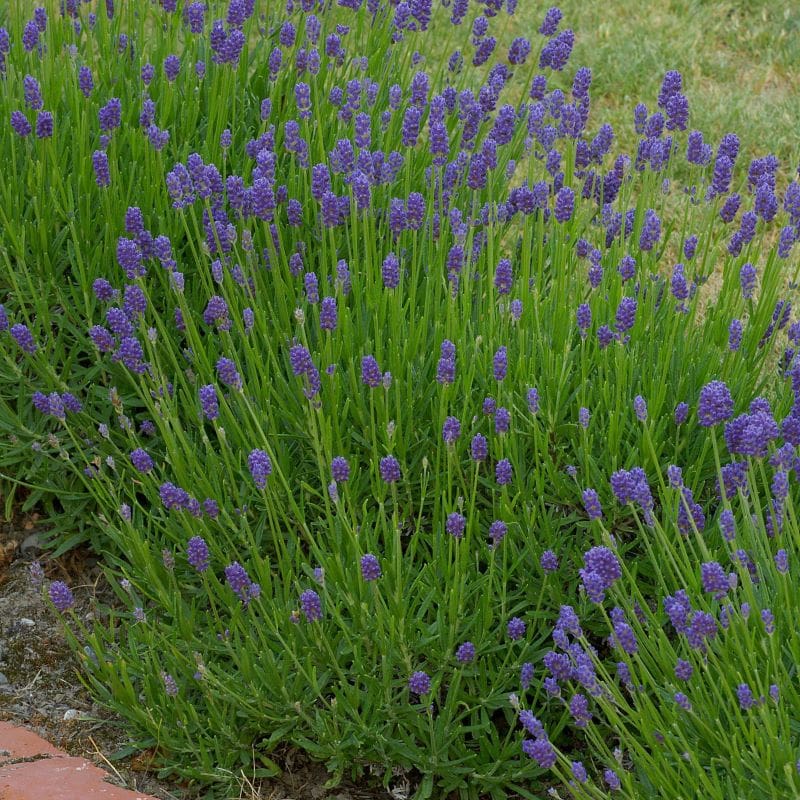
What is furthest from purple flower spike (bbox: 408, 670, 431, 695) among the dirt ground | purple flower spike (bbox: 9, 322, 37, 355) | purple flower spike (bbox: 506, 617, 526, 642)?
purple flower spike (bbox: 9, 322, 37, 355)

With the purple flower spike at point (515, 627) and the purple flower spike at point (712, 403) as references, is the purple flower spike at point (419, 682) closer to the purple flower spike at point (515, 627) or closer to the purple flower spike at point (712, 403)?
the purple flower spike at point (515, 627)

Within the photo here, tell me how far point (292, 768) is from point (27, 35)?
2266mm

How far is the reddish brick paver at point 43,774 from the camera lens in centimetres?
206

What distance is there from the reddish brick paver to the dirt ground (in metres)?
0.22

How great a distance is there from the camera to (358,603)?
97.5 inches

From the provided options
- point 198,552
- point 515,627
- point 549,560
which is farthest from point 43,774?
point 549,560

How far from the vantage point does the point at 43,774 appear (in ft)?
7.11

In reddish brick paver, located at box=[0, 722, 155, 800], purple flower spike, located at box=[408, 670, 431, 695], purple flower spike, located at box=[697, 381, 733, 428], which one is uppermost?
purple flower spike, located at box=[697, 381, 733, 428]

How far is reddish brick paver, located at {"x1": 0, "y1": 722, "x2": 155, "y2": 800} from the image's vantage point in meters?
2.06

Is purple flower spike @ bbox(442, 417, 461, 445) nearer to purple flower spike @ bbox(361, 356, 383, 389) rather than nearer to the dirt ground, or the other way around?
purple flower spike @ bbox(361, 356, 383, 389)

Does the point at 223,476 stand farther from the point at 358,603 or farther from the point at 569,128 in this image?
the point at 569,128

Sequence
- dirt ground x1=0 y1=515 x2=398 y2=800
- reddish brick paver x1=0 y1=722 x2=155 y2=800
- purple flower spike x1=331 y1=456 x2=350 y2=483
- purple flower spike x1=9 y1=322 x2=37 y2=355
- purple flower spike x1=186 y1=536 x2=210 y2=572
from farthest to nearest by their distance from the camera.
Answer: purple flower spike x1=9 y1=322 x2=37 y2=355, dirt ground x1=0 y1=515 x2=398 y2=800, purple flower spike x1=186 y1=536 x2=210 y2=572, purple flower spike x1=331 y1=456 x2=350 y2=483, reddish brick paver x1=0 y1=722 x2=155 y2=800

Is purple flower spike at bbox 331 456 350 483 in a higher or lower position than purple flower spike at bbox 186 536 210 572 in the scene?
higher

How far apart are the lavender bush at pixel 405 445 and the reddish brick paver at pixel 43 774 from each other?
9.5 inches
